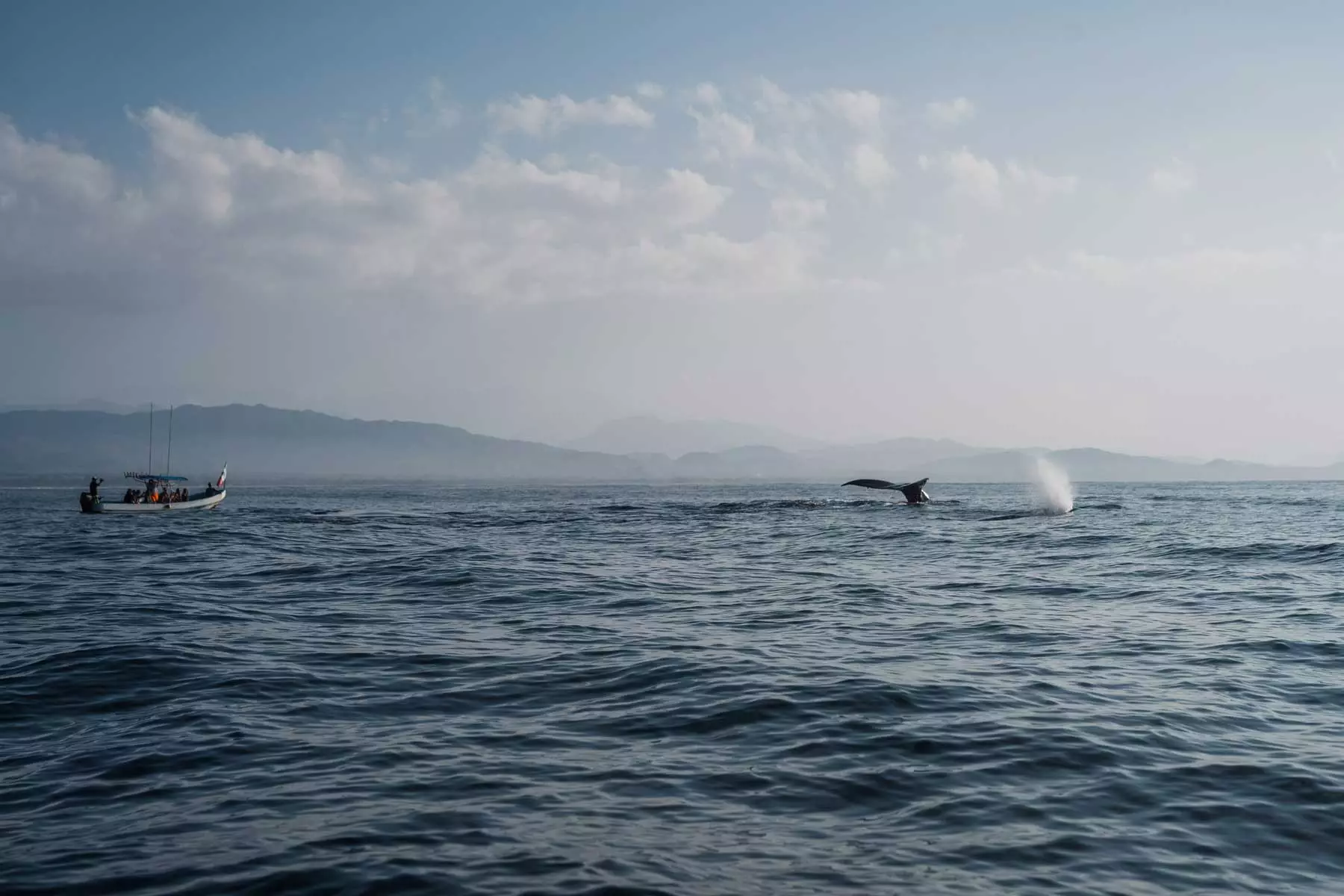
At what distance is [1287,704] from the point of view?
43.2 ft

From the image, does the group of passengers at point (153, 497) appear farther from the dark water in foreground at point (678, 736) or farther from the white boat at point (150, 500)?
the dark water in foreground at point (678, 736)

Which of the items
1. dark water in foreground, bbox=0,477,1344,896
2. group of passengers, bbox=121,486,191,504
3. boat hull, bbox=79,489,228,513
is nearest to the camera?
dark water in foreground, bbox=0,477,1344,896

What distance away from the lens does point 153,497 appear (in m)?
70.3

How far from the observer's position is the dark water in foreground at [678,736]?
8.11m

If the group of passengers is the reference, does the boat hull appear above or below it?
below

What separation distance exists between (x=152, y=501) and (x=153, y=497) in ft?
1.32

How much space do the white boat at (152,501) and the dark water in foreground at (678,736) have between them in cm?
4318

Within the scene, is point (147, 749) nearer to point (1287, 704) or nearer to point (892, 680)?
point (892, 680)

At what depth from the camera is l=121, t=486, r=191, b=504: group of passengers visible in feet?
225

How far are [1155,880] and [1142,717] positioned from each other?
16.7ft

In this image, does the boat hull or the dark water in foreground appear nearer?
the dark water in foreground

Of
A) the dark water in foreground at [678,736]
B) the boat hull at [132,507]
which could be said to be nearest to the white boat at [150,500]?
the boat hull at [132,507]

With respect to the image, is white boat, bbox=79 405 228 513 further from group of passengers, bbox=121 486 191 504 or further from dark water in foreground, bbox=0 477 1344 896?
dark water in foreground, bbox=0 477 1344 896

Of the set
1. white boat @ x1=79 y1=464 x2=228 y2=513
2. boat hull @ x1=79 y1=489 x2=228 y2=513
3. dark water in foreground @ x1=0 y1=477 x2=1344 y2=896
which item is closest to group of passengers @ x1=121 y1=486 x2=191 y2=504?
white boat @ x1=79 y1=464 x2=228 y2=513
